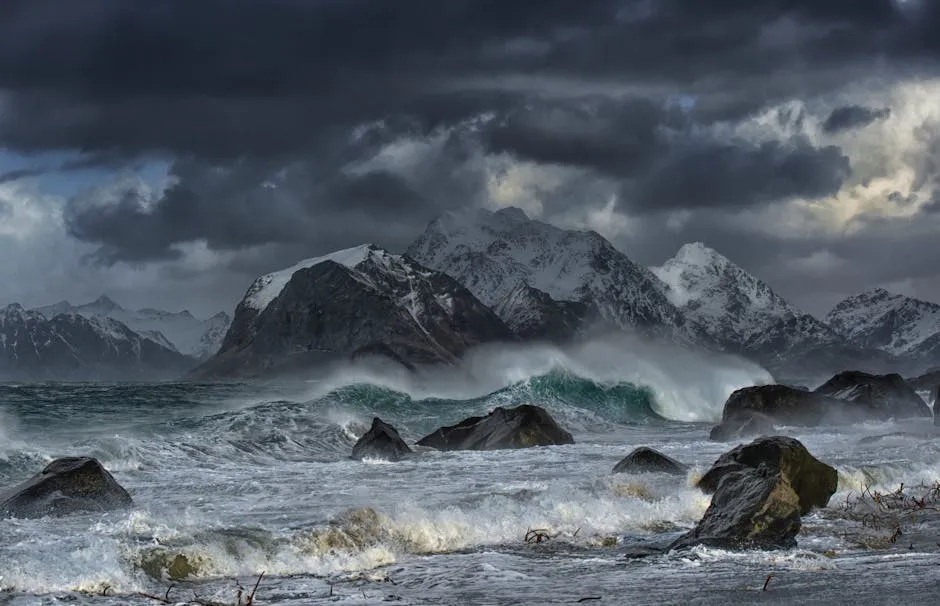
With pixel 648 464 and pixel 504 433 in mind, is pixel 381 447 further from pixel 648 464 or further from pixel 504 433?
pixel 648 464

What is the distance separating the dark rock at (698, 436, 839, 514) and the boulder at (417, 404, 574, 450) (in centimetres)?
1443

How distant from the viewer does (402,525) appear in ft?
57.0

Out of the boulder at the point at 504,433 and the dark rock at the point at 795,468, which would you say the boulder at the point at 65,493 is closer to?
the dark rock at the point at 795,468

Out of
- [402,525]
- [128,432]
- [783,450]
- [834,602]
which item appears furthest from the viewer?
[128,432]

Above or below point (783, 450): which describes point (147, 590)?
below

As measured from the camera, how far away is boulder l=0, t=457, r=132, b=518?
61.8 feet

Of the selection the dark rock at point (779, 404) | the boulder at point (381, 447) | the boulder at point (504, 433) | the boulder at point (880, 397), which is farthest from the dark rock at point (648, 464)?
the boulder at point (880, 397)

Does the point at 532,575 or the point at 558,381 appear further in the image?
the point at 558,381

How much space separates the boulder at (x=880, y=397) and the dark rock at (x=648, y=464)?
30071 mm

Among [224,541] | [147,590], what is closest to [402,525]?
[224,541]

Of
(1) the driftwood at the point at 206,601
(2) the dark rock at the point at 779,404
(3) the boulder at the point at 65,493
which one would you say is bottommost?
(1) the driftwood at the point at 206,601

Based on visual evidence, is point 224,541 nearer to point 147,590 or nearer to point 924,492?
point 147,590

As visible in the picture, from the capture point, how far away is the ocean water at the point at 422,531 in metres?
13.1

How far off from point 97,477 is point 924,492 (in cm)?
1674
